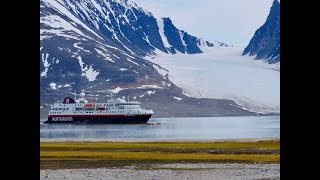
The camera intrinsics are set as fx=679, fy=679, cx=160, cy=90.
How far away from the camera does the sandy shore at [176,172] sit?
34675 millimetres

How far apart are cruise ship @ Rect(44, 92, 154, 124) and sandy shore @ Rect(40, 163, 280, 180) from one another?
446 feet

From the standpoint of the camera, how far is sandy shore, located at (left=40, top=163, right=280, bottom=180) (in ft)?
114

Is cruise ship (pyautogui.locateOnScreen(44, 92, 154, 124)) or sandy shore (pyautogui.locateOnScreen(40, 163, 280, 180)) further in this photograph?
cruise ship (pyautogui.locateOnScreen(44, 92, 154, 124))

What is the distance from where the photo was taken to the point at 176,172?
37938 mm

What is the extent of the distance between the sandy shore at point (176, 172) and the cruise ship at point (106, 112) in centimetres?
13601

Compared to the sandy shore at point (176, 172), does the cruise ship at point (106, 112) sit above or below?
above

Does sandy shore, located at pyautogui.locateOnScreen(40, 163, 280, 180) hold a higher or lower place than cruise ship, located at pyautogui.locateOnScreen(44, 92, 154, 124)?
lower

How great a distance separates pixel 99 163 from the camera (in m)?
44.1

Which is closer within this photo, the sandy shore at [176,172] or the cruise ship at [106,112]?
the sandy shore at [176,172]

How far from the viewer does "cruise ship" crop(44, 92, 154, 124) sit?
180000mm

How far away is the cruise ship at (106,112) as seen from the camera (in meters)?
180
